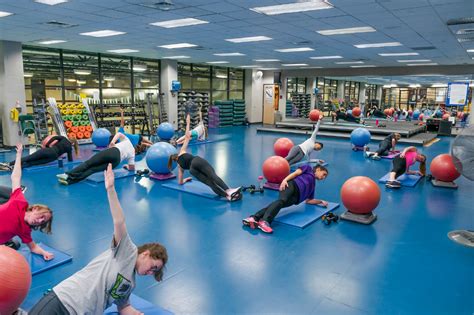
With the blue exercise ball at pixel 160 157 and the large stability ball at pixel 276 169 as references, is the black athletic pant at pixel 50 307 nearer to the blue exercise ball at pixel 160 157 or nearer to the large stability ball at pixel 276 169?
the large stability ball at pixel 276 169

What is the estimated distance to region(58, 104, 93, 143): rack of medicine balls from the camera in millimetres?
9984

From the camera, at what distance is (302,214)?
450 cm

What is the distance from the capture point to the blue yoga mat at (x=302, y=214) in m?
4.24

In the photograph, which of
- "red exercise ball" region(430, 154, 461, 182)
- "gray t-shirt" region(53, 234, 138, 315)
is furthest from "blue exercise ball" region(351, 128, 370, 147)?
"gray t-shirt" region(53, 234, 138, 315)

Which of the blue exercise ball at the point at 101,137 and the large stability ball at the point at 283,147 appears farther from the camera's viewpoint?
the blue exercise ball at the point at 101,137

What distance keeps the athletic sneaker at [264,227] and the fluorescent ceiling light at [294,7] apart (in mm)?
3101

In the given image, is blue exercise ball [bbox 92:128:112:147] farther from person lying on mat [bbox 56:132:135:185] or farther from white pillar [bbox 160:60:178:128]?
white pillar [bbox 160:60:178:128]

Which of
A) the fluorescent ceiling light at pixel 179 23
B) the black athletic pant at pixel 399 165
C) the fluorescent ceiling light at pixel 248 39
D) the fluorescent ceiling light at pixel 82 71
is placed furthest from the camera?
the fluorescent ceiling light at pixel 82 71

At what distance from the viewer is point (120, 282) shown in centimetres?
197

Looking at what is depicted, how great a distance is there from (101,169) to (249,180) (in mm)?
2502

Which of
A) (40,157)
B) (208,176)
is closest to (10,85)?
(40,157)

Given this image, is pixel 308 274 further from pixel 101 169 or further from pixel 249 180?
pixel 101 169

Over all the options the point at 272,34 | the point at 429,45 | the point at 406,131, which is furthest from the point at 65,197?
the point at 406,131

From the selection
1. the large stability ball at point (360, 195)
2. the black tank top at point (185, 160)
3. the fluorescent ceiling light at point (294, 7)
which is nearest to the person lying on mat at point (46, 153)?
the black tank top at point (185, 160)
